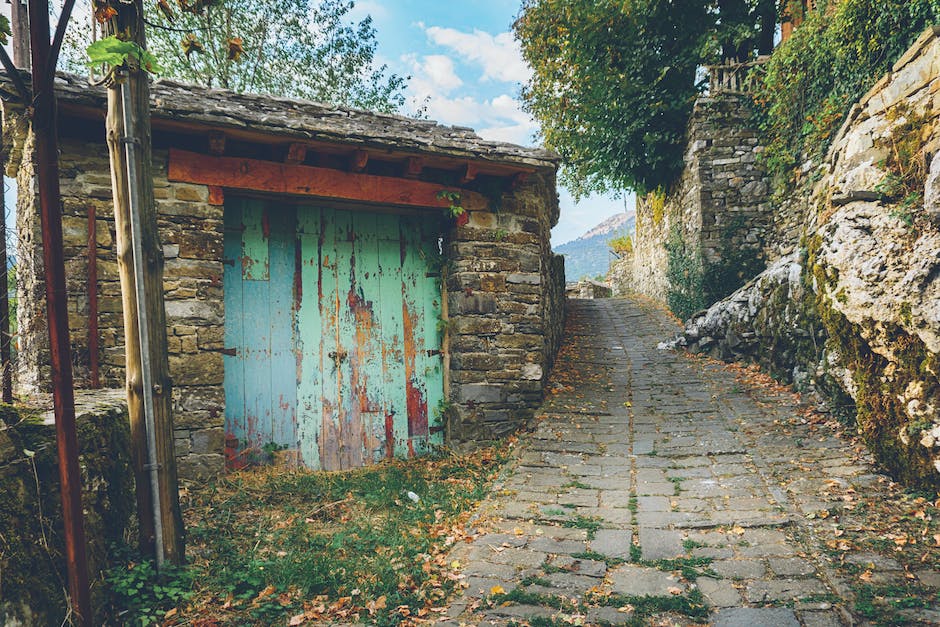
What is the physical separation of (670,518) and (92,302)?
4.42m

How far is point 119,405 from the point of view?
9.95 ft

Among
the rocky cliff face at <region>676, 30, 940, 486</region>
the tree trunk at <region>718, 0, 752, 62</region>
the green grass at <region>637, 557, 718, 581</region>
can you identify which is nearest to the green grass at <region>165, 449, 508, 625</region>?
the green grass at <region>637, 557, 718, 581</region>

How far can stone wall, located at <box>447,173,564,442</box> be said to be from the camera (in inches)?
214

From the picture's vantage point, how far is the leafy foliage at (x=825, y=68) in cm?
574

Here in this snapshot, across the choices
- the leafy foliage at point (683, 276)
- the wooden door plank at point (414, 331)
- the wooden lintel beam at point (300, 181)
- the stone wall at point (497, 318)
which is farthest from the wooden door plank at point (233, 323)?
the leafy foliage at point (683, 276)

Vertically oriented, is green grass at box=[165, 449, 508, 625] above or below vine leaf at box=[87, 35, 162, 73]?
below

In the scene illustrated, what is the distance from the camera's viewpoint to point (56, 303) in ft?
6.19

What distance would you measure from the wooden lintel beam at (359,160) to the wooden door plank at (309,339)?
0.58 m

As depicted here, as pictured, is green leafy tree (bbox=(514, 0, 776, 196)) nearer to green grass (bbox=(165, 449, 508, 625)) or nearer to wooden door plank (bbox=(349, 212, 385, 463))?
wooden door plank (bbox=(349, 212, 385, 463))

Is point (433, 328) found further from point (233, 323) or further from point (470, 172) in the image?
point (233, 323)

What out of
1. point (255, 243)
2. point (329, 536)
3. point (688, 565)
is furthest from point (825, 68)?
point (329, 536)

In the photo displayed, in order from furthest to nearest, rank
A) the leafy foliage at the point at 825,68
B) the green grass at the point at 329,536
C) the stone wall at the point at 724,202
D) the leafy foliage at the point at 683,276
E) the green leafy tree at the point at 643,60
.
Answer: the green leafy tree at the point at 643,60, the leafy foliage at the point at 683,276, the stone wall at the point at 724,202, the leafy foliage at the point at 825,68, the green grass at the point at 329,536

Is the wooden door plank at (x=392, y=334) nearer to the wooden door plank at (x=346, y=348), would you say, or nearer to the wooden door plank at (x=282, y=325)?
the wooden door plank at (x=346, y=348)

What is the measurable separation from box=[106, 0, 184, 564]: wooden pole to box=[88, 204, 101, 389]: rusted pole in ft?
5.73
